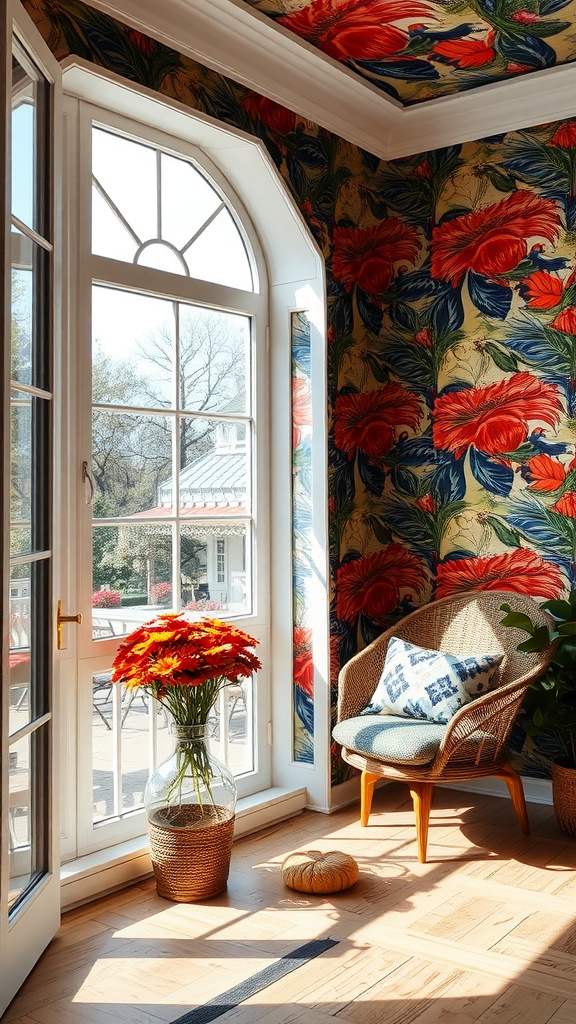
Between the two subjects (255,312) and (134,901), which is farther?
(255,312)

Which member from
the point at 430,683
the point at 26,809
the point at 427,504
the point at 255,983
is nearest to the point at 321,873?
the point at 255,983

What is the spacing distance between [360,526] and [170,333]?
4.11ft

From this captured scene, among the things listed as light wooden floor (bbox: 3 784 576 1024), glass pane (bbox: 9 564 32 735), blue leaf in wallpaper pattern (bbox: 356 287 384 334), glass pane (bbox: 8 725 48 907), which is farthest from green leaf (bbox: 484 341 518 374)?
glass pane (bbox: 8 725 48 907)

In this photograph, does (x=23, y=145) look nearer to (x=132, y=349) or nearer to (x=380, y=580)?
(x=132, y=349)

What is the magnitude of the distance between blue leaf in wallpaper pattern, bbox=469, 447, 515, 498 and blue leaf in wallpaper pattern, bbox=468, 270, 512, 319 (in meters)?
0.60

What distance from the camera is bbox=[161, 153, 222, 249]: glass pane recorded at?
3.43 m

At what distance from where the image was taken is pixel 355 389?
4102mm

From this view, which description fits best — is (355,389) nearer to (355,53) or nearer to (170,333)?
(170,333)

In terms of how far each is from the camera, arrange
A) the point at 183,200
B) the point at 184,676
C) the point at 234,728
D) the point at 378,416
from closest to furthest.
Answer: the point at 184,676 → the point at 183,200 → the point at 234,728 → the point at 378,416

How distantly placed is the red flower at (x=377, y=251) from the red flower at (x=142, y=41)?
126cm

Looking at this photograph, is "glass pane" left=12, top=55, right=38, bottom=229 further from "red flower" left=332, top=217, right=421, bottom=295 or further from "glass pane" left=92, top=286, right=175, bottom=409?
"red flower" left=332, top=217, right=421, bottom=295

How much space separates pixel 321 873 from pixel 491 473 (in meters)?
1.86

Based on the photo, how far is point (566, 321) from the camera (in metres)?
3.80

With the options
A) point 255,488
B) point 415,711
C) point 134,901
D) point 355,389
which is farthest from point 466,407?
point 134,901
